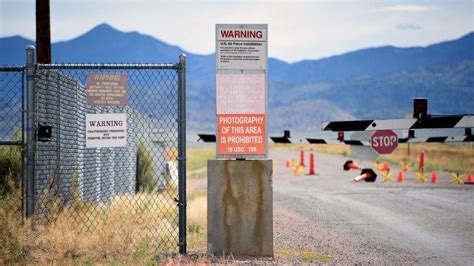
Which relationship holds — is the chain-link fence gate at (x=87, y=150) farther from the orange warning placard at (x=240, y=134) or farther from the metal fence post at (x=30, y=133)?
the orange warning placard at (x=240, y=134)

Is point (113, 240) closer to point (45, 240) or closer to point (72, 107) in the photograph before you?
point (45, 240)

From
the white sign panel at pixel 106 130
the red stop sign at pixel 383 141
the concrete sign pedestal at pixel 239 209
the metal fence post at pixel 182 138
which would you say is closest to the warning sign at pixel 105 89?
the white sign panel at pixel 106 130

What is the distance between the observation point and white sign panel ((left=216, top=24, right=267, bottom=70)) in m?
11.9

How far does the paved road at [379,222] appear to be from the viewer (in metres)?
13.0

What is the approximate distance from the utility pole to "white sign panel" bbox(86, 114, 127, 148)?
2983mm

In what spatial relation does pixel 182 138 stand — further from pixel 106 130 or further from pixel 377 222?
pixel 377 222

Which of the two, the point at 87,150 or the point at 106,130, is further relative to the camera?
the point at 87,150

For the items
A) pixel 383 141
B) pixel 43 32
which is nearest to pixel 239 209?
pixel 43 32

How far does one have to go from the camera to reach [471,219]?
1714 centimetres

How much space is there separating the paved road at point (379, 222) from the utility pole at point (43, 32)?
474 centimetres

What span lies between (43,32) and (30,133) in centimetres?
320

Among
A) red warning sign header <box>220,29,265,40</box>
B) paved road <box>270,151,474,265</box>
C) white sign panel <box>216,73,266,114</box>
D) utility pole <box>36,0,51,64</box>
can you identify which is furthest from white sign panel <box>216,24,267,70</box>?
utility pole <box>36,0,51,64</box>

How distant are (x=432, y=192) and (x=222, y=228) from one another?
1288cm

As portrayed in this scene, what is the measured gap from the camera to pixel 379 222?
1695 cm
